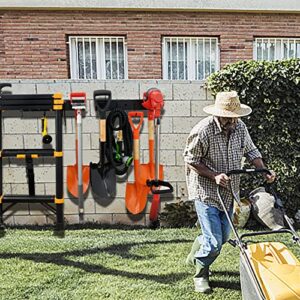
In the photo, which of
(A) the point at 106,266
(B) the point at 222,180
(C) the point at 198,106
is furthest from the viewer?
(C) the point at 198,106

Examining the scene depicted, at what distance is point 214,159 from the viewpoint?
312cm

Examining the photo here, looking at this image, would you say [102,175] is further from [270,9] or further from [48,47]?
[270,9]

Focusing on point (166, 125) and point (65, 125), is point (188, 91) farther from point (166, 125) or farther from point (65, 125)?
point (65, 125)

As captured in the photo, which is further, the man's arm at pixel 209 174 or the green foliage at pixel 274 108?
the green foliage at pixel 274 108

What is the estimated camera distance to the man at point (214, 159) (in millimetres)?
3053

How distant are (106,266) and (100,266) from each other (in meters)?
0.06

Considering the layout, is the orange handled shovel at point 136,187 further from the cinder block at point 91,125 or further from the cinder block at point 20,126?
the cinder block at point 20,126

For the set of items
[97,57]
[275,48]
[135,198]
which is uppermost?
[275,48]

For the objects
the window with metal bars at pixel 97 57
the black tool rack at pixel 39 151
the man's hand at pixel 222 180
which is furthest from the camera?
the window with metal bars at pixel 97 57

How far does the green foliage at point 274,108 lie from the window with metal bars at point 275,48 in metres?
3.76

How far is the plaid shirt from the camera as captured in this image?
10.1 feet

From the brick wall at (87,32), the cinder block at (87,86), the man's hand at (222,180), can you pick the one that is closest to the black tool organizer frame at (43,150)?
the cinder block at (87,86)

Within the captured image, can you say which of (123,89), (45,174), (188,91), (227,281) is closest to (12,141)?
(45,174)

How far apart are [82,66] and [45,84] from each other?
11.0 feet
